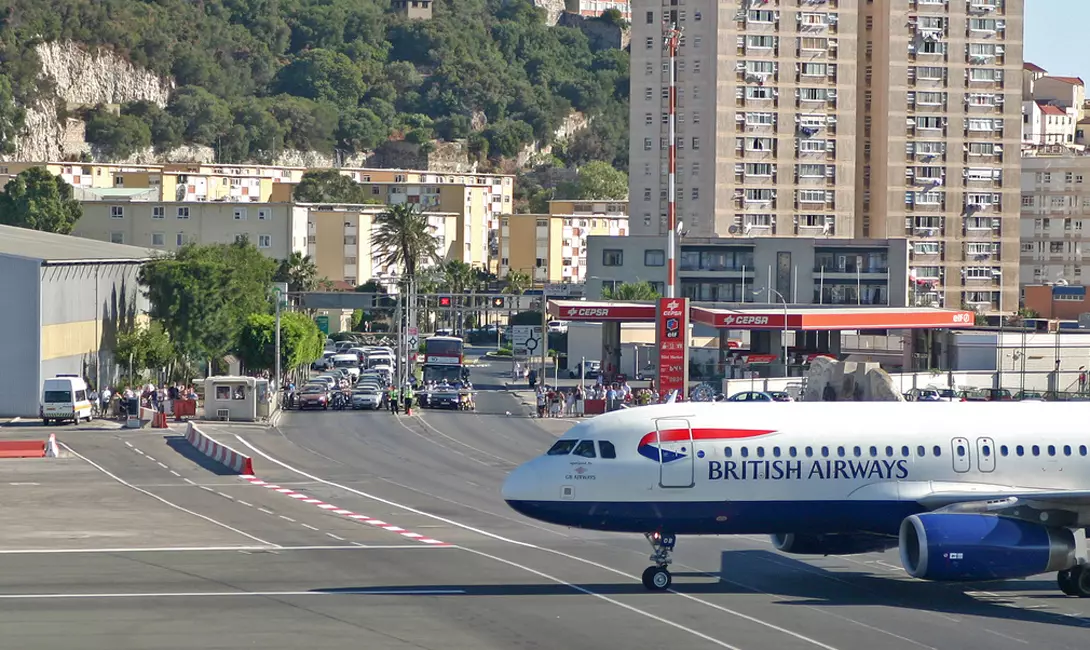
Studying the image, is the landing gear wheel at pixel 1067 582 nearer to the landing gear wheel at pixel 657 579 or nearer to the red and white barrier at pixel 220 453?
the landing gear wheel at pixel 657 579

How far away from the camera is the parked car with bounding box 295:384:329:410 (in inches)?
3381

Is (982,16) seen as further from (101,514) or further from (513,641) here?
(513,641)

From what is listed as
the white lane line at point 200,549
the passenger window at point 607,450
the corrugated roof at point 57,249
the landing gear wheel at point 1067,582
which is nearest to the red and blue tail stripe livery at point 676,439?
the passenger window at point 607,450

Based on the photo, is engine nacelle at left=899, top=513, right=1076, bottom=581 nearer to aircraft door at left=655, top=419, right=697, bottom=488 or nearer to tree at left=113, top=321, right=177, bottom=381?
aircraft door at left=655, top=419, right=697, bottom=488

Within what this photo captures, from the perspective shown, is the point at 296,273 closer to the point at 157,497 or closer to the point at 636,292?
the point at 636,292

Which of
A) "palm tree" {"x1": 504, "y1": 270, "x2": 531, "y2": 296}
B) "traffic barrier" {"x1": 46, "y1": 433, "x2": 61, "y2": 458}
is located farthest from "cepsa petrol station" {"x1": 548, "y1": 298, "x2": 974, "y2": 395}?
"palm tree" {"x1": 504, "y1": 270, "x2": 531, "y2": 296}

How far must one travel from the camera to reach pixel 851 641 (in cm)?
2780

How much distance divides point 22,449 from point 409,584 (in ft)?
108

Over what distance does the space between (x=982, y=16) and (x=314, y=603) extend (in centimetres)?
13451

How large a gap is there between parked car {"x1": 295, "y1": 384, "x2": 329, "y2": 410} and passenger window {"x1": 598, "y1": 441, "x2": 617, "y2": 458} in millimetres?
55729

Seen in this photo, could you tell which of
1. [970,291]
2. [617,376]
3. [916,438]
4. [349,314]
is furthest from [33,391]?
[970,291]

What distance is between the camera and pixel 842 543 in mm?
33500

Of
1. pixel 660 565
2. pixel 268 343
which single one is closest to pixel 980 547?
pixel 660 565

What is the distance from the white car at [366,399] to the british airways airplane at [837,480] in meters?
54.1
